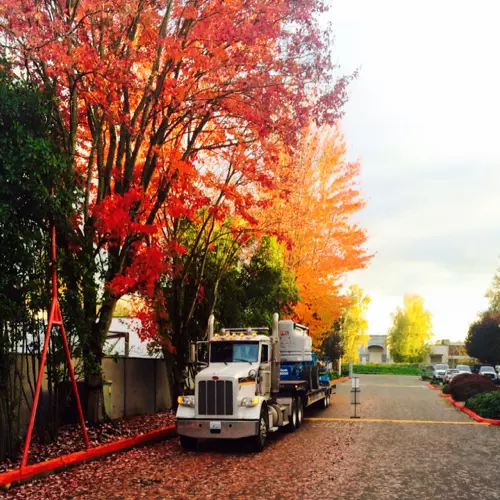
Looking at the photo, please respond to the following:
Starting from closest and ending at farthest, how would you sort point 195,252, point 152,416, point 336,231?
point 152,416 → point 195,252 → point 336,231

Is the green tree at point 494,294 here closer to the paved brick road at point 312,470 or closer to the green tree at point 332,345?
the green tree at point 332,345

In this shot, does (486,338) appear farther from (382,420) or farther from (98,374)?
(98,374)

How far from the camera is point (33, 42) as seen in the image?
42.3 ft

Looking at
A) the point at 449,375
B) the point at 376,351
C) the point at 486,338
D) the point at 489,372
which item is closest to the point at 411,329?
the point at 486,338

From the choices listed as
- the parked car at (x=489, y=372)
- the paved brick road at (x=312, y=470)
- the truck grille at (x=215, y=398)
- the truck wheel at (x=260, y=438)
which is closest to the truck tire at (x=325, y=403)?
the paved brick road at (x=312, y=470)

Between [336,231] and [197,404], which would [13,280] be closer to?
[197,404]

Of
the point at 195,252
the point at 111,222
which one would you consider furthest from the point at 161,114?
the point at 195,252

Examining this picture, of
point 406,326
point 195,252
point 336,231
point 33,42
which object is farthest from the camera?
point 406,326

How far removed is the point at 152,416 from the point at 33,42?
1245 centimetres

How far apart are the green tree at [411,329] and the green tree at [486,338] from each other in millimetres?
42318

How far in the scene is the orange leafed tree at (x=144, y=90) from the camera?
14727mm

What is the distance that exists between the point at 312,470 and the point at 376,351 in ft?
514

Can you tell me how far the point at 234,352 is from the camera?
657 inches

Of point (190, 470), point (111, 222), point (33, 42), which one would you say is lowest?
point (190, 470)
